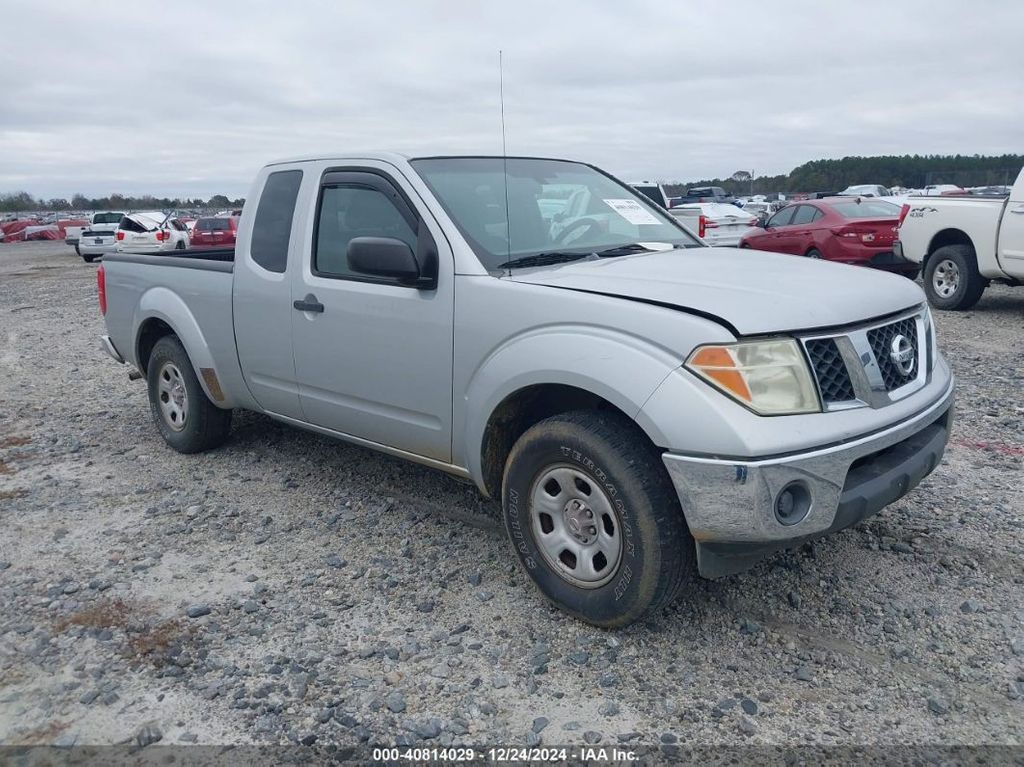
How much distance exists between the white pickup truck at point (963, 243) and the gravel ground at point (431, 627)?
5.29m

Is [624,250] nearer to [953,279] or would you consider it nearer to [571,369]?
[571,369]

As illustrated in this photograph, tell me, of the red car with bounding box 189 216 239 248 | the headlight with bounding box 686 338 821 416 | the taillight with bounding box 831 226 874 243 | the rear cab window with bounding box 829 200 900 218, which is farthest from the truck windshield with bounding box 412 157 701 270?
the red car with bounding box 189 216 239 248

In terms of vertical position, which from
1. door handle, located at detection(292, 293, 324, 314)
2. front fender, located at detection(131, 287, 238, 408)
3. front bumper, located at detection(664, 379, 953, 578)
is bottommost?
front bumper, located at detection(664, 379, 953, 578)

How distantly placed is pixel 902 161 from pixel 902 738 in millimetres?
69849

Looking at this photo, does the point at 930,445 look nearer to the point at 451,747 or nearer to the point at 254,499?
the point at 451,747

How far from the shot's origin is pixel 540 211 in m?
4.27

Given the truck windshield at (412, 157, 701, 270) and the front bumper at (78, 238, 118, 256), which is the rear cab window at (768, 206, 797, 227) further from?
the front bumper at (78, 238, 118, 256)

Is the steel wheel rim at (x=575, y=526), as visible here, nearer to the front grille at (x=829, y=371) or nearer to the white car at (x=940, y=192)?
the front grille at (x=829, y=371)

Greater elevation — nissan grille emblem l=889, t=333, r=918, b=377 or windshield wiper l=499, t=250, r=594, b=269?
windshield wiper l=499, t=250, r=594, b=269

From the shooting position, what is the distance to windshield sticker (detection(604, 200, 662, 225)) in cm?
456

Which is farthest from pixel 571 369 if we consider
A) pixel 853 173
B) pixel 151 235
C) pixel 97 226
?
pixel 853 173

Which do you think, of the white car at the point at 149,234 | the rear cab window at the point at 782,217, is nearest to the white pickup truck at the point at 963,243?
the rear cab window at the point at 782,217

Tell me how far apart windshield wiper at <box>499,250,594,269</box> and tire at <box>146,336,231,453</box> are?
2.66 meters

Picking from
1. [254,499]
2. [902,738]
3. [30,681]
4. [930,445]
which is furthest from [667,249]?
[30,681]
